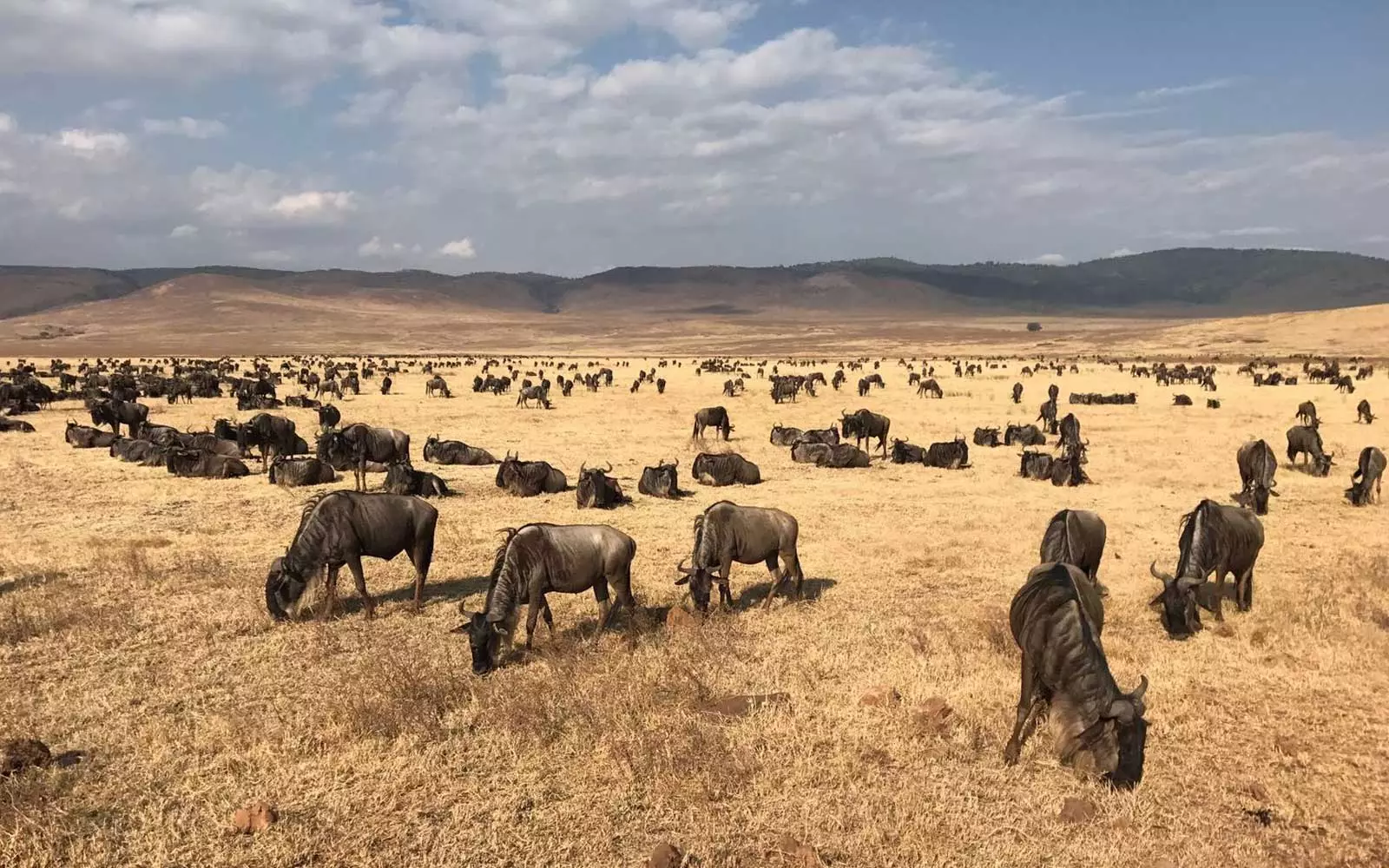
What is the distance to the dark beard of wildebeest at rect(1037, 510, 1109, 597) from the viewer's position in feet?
37.5

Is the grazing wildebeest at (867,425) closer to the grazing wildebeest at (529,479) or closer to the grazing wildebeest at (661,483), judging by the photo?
the grazing wildebeest at (661,483)

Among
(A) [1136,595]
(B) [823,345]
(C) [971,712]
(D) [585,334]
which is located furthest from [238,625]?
(D) [585,334]

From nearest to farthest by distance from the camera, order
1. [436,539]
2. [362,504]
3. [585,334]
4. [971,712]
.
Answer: [971,712]
[362,504]
[436,539]
[585,334]

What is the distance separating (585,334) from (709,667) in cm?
18707

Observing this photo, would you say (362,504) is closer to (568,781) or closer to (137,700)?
(137,700)

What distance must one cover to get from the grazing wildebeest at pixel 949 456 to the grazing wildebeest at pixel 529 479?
37.9 feet

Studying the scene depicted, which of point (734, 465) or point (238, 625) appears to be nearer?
point (238, 625)

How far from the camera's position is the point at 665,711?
852 cm

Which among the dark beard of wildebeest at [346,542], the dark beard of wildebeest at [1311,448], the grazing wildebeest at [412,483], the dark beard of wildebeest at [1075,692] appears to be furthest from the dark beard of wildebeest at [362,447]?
the dark beard of wildebeest at [1311,448]

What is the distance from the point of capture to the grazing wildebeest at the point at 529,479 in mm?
20047

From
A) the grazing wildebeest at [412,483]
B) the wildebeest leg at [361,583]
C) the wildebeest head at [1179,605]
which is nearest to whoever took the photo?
the wildebeest head at [1179,605]

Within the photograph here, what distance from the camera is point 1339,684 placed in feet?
30.3

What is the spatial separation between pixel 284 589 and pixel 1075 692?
9.79 meters

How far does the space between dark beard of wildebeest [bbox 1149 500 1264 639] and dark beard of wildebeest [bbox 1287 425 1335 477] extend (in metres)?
13.6
